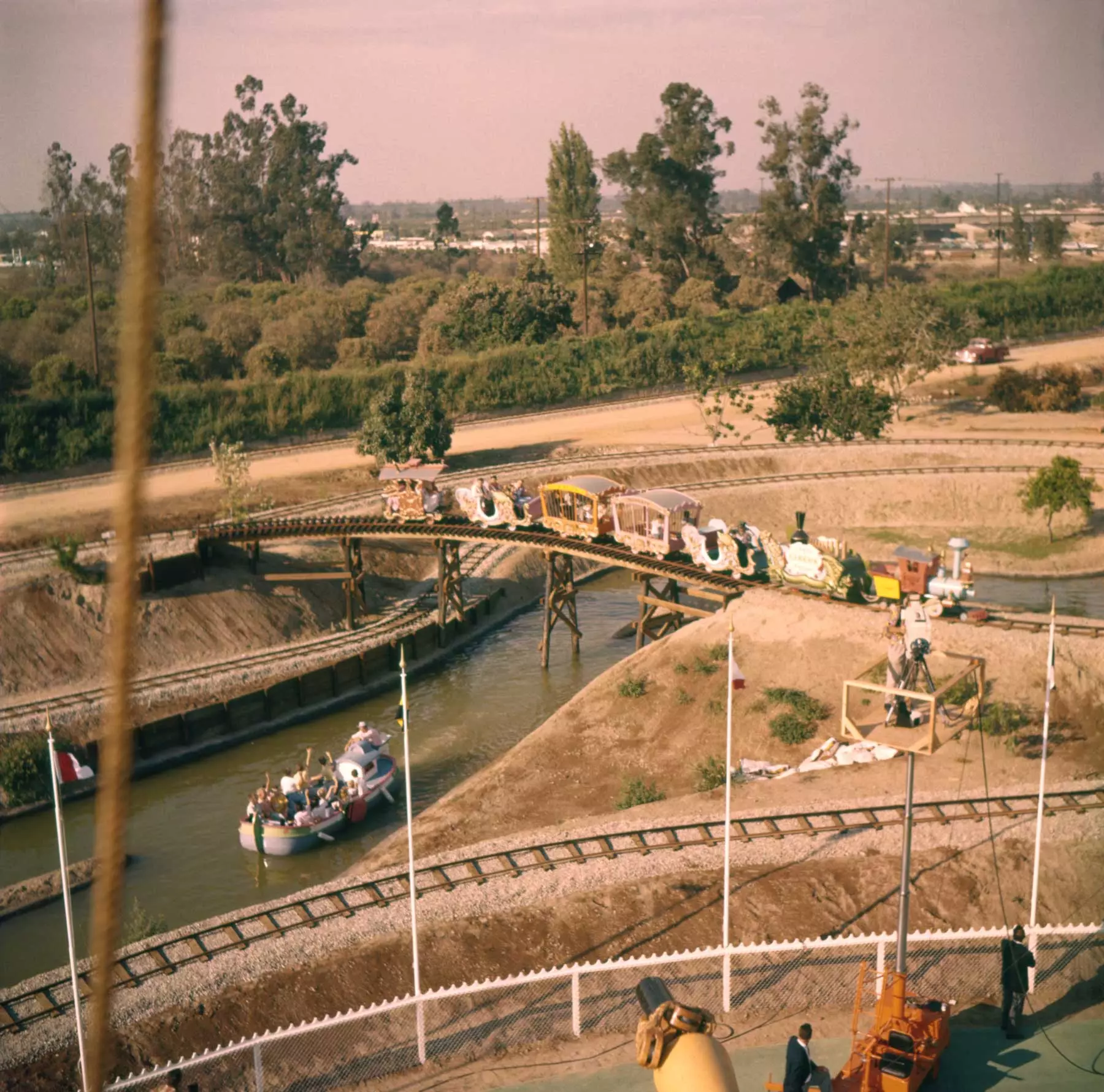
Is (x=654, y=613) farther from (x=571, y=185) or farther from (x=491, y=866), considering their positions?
(x=571, y=185)

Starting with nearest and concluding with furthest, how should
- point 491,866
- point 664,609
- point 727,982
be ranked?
point 727,982, point 491,866, point 664,609

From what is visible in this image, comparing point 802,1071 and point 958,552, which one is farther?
point 958,552

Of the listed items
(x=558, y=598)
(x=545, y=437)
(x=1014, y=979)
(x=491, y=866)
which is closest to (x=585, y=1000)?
(x=491, y=866)

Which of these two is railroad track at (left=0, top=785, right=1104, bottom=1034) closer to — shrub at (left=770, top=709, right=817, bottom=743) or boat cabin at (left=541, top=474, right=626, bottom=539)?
shrub at (left=770, top=709, right=817, bottom=743)

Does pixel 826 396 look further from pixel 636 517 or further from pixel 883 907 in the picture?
pixel 883 907

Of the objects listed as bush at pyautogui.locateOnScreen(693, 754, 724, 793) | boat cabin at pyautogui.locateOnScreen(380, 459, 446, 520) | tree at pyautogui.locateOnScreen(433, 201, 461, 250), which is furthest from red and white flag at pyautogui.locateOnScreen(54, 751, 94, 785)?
tree at pyautogui.locateOnScreen(433, 201, 461, 250)

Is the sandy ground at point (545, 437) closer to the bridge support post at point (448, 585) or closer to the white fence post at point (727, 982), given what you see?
the bridge support post at point (448, 585)
